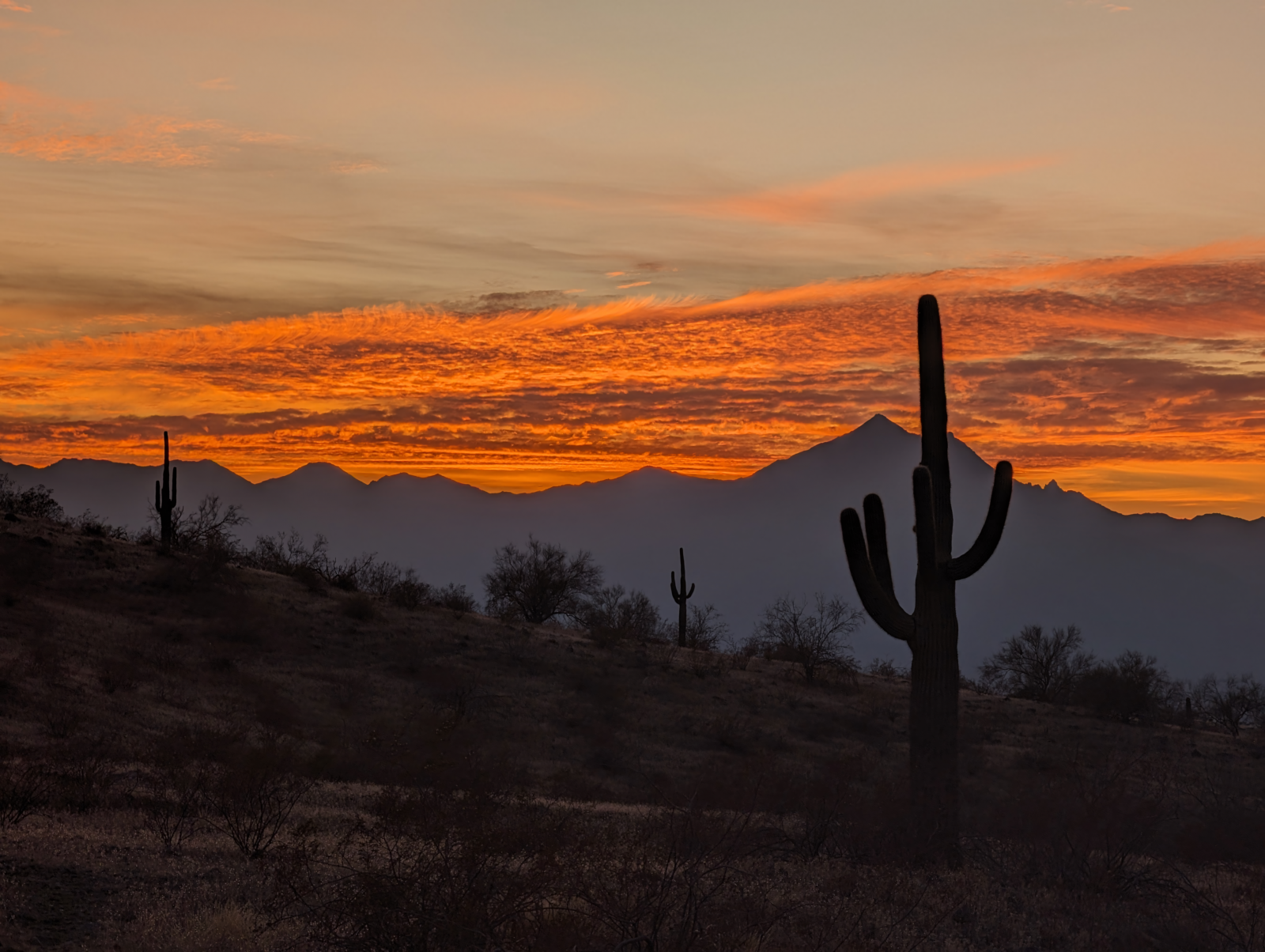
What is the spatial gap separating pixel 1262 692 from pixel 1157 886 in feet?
159

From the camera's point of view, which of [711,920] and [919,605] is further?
[919,605]

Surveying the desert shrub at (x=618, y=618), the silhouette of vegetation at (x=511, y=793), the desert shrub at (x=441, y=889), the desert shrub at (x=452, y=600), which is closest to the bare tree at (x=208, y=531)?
the silhouette of vegetation at (x=511, y=793)

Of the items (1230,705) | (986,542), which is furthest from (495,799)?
(1230,705)

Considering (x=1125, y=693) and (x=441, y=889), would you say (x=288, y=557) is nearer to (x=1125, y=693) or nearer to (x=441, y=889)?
(x=1125, y=693)

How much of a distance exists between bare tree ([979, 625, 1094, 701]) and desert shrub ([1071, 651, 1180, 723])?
2100 millimetres

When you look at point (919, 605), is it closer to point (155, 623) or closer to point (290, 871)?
point (290, 871)

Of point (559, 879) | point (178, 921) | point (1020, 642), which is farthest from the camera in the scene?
point (1020, 642)

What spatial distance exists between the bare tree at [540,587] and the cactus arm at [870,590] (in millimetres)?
37380

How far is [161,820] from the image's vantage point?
1192cm

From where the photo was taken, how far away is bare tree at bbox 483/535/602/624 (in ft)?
173

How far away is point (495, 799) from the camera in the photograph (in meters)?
9.61

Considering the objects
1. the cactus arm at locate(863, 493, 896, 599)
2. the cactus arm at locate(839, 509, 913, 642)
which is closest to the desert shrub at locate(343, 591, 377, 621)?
the cactus arm at locate(863, 493, 896, 599)

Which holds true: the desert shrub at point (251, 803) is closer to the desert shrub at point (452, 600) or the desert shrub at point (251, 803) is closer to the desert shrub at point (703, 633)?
the desert shrub at point (452, 600)

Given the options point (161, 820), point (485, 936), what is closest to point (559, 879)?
point (485, 936)
